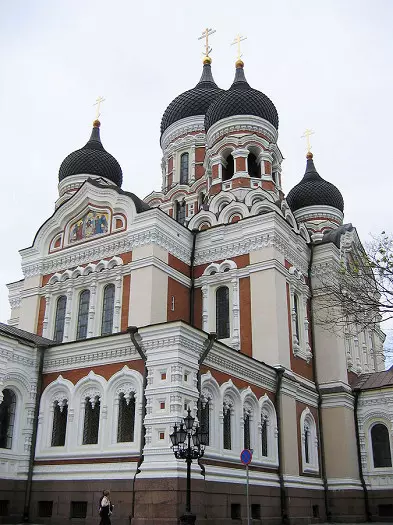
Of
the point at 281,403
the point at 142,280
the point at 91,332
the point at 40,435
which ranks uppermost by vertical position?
the point at 142,280

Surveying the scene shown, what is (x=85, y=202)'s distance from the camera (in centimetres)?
2019

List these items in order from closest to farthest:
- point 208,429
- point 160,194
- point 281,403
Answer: point 208,429, point 281,403, point 160,194

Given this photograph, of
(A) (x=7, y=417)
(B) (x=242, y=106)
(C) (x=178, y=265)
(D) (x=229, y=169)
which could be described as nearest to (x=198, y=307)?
(C) (x=178, y=265)

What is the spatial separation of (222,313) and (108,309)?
3575 mm

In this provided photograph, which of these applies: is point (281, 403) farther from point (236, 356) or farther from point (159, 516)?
point (159, 516)

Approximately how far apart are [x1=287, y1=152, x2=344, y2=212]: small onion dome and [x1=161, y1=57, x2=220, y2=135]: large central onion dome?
5937mm

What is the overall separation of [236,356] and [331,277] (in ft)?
22.1

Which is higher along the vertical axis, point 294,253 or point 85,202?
point 85,202

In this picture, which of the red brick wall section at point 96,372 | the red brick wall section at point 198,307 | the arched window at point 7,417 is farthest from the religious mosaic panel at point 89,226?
the arched window at point 7,417

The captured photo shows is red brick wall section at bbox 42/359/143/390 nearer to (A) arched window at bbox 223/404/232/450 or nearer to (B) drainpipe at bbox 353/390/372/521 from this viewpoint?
(A) arched window at bbox 223/404/232/450

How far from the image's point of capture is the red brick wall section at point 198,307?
1891cm

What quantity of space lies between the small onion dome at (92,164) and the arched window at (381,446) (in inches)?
574

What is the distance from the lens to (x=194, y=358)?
1311cm

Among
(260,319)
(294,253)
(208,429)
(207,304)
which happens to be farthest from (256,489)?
(294,253)
